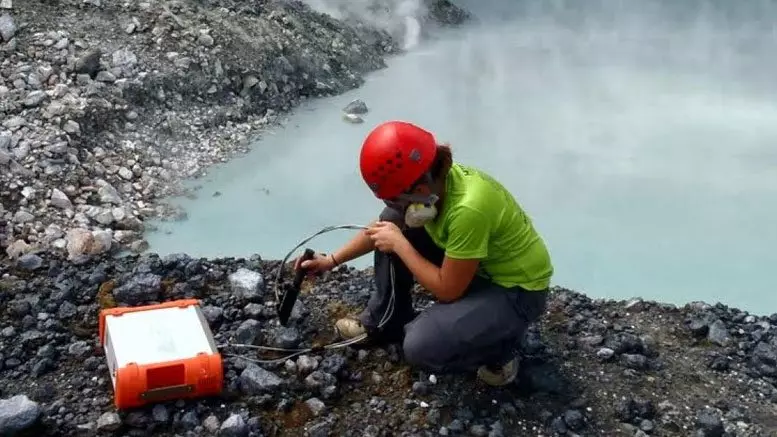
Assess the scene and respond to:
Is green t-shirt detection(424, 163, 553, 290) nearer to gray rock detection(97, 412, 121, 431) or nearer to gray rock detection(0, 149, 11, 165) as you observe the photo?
gray rock detection(97, 412, 121, 431)

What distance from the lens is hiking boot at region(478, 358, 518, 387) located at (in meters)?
3.23

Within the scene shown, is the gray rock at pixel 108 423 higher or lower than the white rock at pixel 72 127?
higher

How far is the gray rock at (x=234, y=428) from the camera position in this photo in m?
2.95

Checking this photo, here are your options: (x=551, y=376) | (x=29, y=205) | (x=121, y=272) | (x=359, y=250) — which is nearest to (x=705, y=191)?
(x=551, y=376)

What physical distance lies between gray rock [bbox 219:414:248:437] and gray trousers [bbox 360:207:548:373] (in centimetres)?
65

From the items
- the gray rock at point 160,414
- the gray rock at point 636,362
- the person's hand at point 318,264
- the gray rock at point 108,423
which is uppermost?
the person's hand at point 318,264

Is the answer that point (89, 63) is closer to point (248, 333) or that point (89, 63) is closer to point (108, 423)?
point (248, 333)

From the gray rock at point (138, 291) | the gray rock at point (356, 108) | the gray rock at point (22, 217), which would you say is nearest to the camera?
the gray rock at point (138, 291)

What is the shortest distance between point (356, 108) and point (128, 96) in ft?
5.98

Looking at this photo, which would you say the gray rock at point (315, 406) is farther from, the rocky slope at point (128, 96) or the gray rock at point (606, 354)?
the rocky slope at point (128, 96)

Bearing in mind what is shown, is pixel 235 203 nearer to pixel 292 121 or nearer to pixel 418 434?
pixel 292 121

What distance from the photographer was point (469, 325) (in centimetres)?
302

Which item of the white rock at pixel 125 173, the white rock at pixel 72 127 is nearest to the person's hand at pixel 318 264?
the white rock at pixel 125 173

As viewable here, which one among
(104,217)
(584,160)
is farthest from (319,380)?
(584,160)
